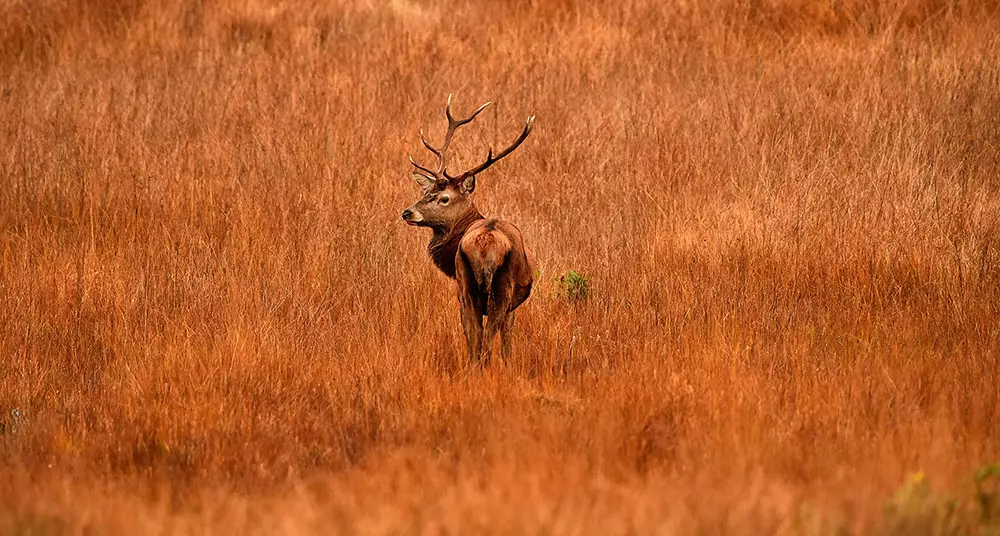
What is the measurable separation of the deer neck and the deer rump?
0.22 m

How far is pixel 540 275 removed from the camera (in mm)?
7480

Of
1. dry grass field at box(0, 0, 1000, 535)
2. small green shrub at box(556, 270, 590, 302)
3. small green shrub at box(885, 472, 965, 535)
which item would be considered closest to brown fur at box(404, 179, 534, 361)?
dry grass field at box(0, 0, 1000, 535)

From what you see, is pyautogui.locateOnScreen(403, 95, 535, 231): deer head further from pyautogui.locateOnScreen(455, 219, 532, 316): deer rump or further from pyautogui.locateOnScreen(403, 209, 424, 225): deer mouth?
pyautogui.locateOnScreen(455, 219, 532, 316): deer rump

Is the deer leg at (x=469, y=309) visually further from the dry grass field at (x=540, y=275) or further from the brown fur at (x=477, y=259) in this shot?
the dry grass field at (x=540, y=275)

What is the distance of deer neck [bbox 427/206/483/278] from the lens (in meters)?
6.10

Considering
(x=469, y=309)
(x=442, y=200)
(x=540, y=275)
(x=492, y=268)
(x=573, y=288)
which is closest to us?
(x=492, y=268)

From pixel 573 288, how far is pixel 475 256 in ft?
6.06

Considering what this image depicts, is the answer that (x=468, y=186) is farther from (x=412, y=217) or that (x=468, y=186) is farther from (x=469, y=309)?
(x=469, y=309)

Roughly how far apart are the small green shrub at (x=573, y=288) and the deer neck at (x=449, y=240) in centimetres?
126

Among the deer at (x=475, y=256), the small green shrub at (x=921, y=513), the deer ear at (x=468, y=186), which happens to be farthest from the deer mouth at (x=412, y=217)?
the small green shrub at (x=921, y=513)

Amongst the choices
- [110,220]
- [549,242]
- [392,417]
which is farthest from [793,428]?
[110,220]

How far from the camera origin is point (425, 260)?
26.3 ft

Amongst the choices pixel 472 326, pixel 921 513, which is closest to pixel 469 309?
pixel 472 326

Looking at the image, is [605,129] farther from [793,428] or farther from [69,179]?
[793,428]
